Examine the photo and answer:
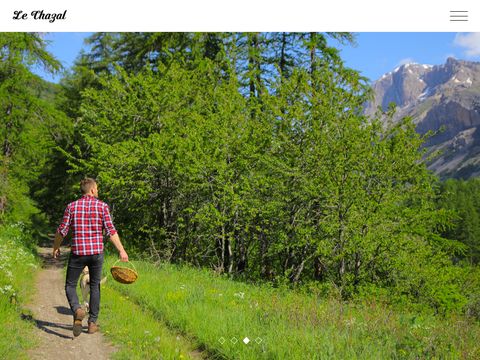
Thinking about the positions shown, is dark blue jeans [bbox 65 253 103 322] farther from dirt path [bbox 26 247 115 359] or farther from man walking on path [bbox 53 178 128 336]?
dirt path [bbox 26 247 115 359]

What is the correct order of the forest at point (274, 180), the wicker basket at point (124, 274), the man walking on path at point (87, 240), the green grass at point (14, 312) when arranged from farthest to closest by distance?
the forest at point (274, 180) < the wicker basket at point (124, 274) < the man walking on path at point (87, 240) < the green grass at point (14, 312)

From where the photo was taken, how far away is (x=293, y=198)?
1368cm

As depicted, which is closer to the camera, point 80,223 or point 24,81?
point 80,223

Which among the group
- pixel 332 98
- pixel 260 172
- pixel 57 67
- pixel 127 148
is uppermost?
pixel 57 67

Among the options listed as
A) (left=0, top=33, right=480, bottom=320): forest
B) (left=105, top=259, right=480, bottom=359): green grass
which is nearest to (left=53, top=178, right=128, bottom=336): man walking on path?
(left=105, top=259, right=480, bottom=359): green grass

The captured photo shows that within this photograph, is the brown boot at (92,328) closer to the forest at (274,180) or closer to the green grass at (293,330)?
the green grass at (293,330)

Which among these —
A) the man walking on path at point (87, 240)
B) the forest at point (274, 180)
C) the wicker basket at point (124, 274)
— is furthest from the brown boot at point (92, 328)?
the forest at point (274, 180)

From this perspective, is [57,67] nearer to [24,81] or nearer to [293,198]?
[24,81]

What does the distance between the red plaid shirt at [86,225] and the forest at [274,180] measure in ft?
20.7

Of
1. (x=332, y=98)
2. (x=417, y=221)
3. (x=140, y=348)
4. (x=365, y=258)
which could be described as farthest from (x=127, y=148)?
(x=140, y=348)

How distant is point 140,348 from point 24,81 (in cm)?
1589

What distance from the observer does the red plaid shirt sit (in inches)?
243

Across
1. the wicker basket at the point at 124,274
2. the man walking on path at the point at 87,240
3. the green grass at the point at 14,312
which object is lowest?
the green grass at the point at 14,312

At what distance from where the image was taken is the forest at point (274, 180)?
12.8 metres
